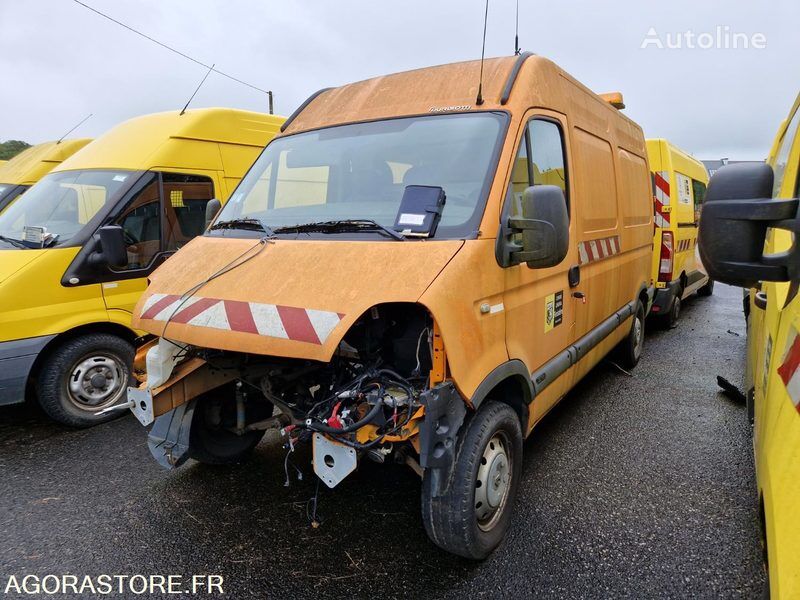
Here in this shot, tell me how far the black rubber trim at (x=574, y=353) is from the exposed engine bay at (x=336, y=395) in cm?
93

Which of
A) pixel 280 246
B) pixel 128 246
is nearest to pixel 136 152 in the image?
pixel 128 246

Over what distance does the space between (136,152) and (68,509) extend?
Result: 3337mm

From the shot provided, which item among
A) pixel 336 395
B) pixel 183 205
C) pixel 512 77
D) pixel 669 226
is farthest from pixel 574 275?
pixel 669 226

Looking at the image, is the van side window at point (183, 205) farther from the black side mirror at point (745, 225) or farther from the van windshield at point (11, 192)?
the van windshield at point (11, 192)

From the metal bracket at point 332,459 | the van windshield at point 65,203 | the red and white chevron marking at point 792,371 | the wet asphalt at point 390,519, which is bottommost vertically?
the wet asphalt at point 390,519

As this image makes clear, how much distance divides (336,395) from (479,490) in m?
0.87

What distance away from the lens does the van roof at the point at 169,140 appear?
199 inches

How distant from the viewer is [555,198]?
2.43 meters

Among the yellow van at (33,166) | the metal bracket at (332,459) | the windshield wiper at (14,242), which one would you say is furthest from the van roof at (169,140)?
the yellow van at (33,166)

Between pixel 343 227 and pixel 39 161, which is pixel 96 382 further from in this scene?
pixel 39 161

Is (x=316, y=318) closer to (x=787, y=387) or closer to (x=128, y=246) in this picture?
(x=787, y=387)

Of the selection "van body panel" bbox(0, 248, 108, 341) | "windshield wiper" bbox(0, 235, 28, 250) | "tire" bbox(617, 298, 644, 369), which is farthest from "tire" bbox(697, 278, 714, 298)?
"windshield wiper" bbox(0, 235, 28, 250)

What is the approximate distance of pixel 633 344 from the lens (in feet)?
18.7

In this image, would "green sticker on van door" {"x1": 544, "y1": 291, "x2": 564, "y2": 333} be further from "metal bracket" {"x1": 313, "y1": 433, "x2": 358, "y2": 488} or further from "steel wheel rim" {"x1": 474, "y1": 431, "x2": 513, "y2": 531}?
"metal bracket" {"x1": 313, "y1": 433, "x2": 358, "y2": 488}
